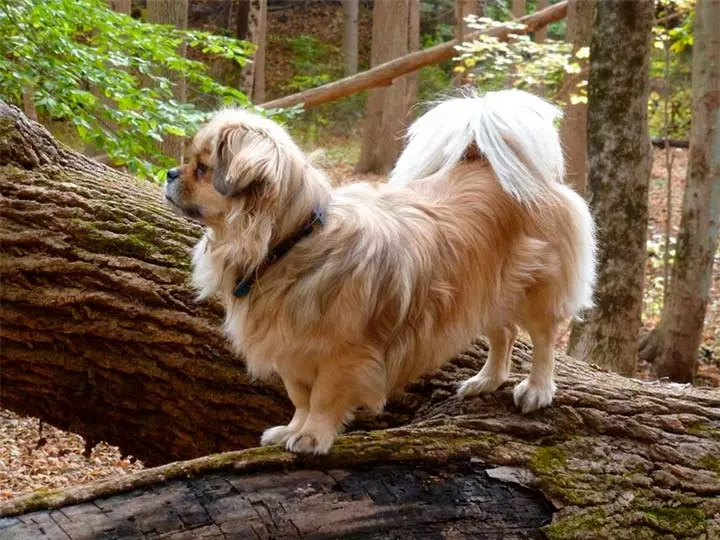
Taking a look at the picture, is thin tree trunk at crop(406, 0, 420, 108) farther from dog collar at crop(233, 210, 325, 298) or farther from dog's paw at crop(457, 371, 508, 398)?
dog collar at crop(233, 210, 325, 298)

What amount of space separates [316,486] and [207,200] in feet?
3.36

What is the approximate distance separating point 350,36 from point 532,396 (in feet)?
57.6

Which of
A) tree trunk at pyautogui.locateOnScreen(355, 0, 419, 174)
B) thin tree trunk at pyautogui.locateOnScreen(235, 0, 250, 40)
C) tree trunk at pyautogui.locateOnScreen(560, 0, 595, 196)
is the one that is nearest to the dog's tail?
tree trunk at pyautogui.locateOnScreen(560, 0, 595, 196)

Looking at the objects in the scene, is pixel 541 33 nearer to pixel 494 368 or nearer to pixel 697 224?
pixel 697 224

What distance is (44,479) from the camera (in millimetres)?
6016

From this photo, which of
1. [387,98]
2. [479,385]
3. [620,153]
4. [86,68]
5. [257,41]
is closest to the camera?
[479,385]

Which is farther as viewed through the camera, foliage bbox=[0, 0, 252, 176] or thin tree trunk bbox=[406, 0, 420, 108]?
thin tree trunk bbox=[406, 0, 420, 108]

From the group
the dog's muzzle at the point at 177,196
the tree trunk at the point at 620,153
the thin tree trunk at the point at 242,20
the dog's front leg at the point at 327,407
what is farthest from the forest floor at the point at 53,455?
the thin tree trunk at the point at 242,20

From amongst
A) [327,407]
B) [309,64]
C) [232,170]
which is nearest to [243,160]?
[232,170]

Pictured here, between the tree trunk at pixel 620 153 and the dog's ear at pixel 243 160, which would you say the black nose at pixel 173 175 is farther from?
the tree trunk at pixel 620 153

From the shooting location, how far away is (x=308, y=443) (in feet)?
9.64

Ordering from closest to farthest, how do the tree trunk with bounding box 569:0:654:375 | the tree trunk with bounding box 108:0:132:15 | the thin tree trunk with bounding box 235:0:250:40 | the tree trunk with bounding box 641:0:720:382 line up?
the tree trunk with bounding box 569:0:654:375 → the tree trunk with bounding box 641:0:720:382 → the tree trunk with bounding box 108:0:132:15 → the thin tree trunk with bounding box 235:0:250:40

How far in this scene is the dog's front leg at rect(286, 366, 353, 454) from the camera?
297 cm

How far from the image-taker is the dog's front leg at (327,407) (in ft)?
9.76
